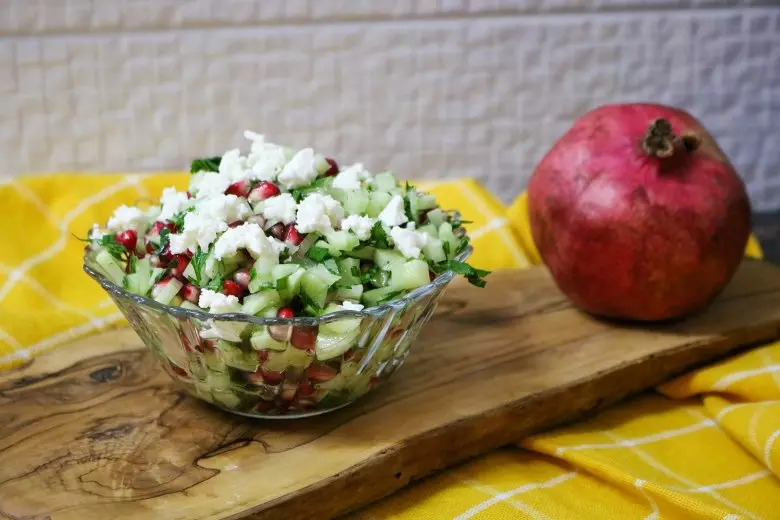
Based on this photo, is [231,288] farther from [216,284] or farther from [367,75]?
[367,75]

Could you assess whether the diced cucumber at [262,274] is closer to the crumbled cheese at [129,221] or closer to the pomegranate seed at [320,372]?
→ the pomegranate seed at [320,372]

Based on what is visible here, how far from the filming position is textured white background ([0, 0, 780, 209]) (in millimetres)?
1571

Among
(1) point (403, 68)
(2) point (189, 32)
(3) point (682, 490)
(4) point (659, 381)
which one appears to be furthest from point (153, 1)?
(3) point (682, 490)

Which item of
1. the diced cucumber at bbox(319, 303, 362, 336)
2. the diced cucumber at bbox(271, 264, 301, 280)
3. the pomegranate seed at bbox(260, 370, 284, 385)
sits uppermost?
the diced cucumber at bbox(271, 264, 301, 280)

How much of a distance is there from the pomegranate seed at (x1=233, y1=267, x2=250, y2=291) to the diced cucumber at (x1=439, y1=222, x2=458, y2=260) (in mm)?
245

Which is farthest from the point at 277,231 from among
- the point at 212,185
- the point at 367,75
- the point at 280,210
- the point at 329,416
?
the point at 367,75

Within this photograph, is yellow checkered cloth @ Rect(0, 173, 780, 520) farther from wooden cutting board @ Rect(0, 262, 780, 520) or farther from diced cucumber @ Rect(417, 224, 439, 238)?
diced cucumber @ Rect(417, 224, 439, 238)

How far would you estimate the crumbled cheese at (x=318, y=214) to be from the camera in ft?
3.00

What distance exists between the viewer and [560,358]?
3.71 feet

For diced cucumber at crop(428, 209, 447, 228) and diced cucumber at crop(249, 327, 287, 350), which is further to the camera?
diced cucumber at crop(428, 209, 447, 228)

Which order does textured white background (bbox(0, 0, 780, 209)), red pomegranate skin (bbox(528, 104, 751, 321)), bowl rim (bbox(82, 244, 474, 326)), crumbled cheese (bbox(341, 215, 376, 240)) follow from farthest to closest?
1. textured white background (bbox(0, 0, 780, 209))
2. red pomegranate skin (bbox(528, 104, 751, 321))
3. crumbled cheese (bbox(341, 215, 376, 240))
4. bowl rim (bbox(82, 244, 474, 326))

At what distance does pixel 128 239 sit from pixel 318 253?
0.25 meters

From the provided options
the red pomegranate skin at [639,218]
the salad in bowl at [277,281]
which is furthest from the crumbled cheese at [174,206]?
the red pomegranate skin at [639,218]

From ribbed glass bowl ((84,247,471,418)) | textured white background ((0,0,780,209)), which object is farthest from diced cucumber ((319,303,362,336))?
textured white background ((0,0,780,209))
